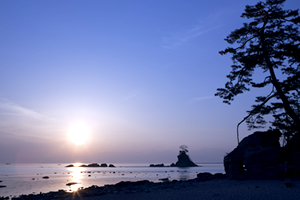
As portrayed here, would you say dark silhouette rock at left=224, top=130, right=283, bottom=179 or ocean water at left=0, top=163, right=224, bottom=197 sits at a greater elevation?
dark silhouette rock at left=224, top=130, right=283, bottom=179

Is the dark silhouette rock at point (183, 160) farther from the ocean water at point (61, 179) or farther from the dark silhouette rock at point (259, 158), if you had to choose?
the dark silhouette rock at point (259, 158)

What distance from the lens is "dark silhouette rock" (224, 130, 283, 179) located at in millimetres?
25172

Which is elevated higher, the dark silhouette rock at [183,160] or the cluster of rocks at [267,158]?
the dark silhouette rock at [183,160]

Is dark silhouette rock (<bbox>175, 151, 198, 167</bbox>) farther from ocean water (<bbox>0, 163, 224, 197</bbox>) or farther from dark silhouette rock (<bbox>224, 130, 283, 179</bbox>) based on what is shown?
dark silhouette rock (<bbox>224, 130, 283, 179</bbox>)

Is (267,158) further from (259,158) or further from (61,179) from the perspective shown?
(61,179)

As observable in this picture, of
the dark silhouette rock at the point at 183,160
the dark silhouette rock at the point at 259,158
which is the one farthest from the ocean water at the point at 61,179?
the dark silhouette rock at the point at 183,160

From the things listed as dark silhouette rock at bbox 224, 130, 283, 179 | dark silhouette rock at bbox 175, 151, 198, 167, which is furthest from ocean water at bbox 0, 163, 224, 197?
dark silhouette rock at bbox 175, 151, 198, 167

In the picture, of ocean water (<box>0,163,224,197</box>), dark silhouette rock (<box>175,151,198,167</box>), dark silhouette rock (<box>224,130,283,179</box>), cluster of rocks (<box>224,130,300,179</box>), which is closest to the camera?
cluster of rocks (<box>224,130,300,179</box>)

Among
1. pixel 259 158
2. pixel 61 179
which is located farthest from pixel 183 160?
pixel 259 158

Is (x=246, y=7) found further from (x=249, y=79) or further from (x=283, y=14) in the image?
(x=249, y=79)

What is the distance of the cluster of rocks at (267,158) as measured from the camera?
2489 cm

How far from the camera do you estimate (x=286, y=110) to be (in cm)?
2602

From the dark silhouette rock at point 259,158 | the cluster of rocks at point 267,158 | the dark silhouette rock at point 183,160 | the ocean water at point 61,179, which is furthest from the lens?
the dark silhouette rock at point 183,160

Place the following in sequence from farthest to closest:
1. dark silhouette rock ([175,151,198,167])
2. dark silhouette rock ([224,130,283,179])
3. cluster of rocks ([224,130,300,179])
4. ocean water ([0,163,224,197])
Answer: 1. dark silhouette rock ([175,151,198,167])
2. ocean water ([0,163,224,197])
3. dark silhouette rock ([224,130,283,179])
4. cluster of rocks ([224,130,300,179])
